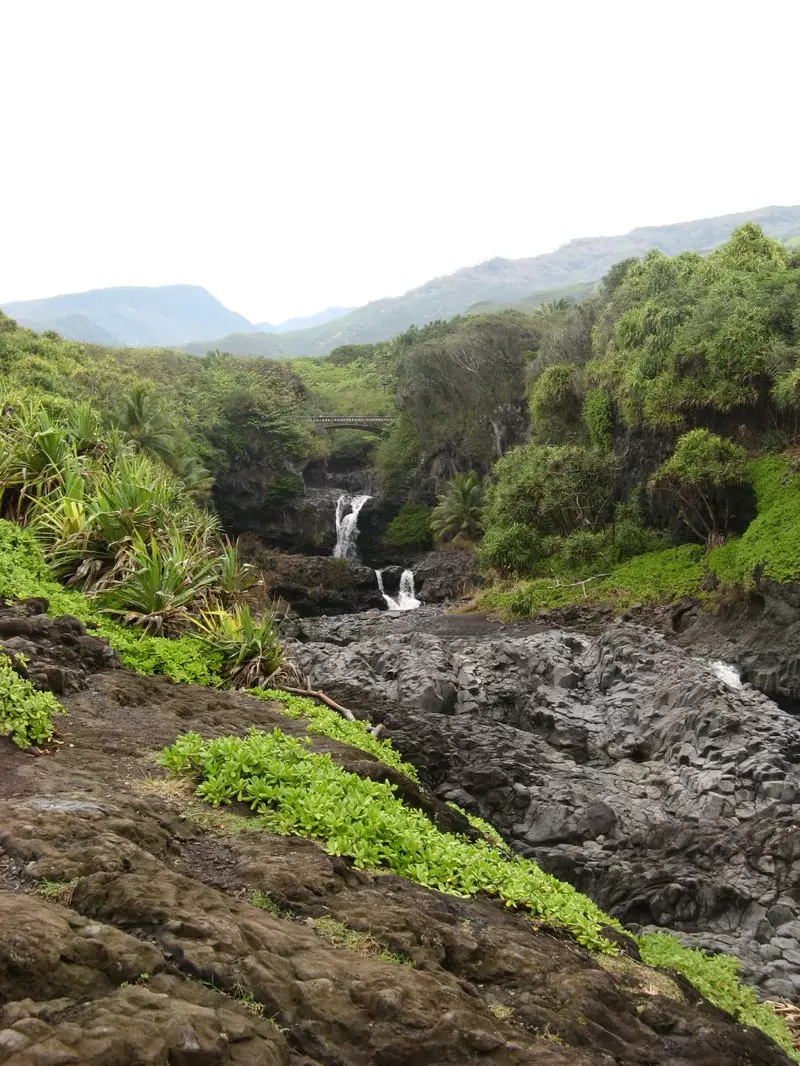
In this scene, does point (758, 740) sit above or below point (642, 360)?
below

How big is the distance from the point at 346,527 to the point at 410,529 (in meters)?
3.82

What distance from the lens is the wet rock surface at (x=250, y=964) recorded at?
238 cm

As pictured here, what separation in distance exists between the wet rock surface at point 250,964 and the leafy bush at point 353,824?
0.19 meters

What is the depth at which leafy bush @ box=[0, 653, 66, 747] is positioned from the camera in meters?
4.84

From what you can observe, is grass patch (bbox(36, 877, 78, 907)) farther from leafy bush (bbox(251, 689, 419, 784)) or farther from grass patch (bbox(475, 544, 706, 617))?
grass patch (bbox(475, 544, 706, 617))

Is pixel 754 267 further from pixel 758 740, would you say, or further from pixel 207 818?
pixel 207 818

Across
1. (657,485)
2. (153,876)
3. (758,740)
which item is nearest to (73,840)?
(153,876)

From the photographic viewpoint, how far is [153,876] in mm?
3287

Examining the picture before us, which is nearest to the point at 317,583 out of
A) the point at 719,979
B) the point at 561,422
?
the point at 561,422

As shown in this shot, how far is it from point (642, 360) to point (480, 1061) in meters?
24.6

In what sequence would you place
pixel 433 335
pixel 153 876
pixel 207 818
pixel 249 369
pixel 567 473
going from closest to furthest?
pixel 153 876 < pixel 207 818 < pixel 567 473 < pixel 433 335 < pixel 249 369

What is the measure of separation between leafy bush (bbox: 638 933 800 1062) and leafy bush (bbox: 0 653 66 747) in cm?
450

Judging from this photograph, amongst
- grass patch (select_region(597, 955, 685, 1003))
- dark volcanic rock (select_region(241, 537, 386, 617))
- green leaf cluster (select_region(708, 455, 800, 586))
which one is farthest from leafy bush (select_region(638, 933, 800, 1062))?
dark volcanic rock (select_region(241, 537, 386, 617))

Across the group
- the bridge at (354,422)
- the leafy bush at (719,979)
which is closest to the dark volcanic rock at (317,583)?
the bridge at (354,422)
